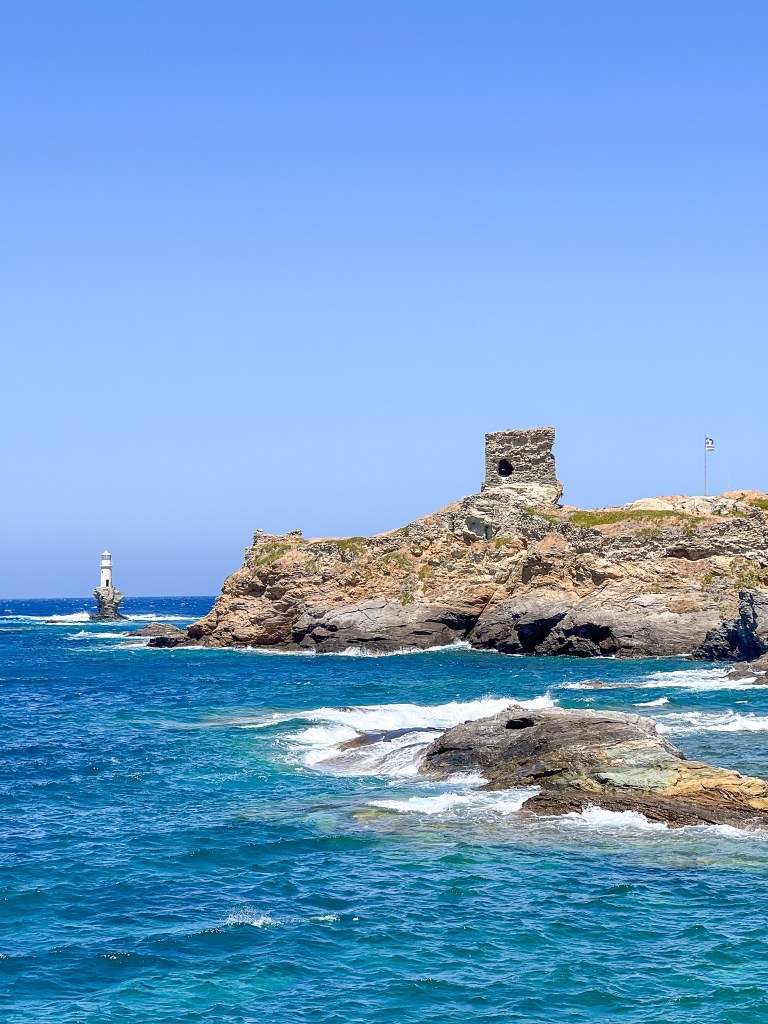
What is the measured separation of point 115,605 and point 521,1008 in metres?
143

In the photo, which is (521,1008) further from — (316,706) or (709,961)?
(316,706)

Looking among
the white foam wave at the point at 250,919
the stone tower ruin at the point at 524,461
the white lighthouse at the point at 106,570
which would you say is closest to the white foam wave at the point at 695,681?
the stone tower ruin at the point at 524,461

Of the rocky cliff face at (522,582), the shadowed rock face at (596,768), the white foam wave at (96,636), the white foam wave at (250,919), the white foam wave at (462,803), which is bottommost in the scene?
the white foam wave at (250,919)

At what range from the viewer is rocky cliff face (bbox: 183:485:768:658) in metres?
71.0

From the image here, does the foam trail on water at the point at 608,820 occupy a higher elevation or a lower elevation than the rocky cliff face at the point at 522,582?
lower

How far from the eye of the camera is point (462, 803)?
1062 inches

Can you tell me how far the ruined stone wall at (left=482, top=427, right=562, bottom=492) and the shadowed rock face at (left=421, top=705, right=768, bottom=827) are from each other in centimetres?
5901

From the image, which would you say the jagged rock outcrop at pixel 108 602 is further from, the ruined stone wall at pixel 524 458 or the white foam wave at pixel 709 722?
the white foam wave at pixel 709 722

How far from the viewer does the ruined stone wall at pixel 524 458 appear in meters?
90.2

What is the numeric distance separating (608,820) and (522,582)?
5598 centimetres

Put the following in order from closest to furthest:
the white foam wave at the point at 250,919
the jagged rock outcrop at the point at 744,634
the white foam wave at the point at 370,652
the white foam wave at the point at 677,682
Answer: the white foam wave at the point at 250,919 < the white foam wave at the point at 677,682 < the jagged rock outcrop at the point at 744,634 < the white foam wave at the point at 370,652

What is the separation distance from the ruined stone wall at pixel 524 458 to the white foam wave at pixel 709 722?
48.2 m

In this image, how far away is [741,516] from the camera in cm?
7475

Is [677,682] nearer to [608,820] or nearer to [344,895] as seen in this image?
[608,820]
